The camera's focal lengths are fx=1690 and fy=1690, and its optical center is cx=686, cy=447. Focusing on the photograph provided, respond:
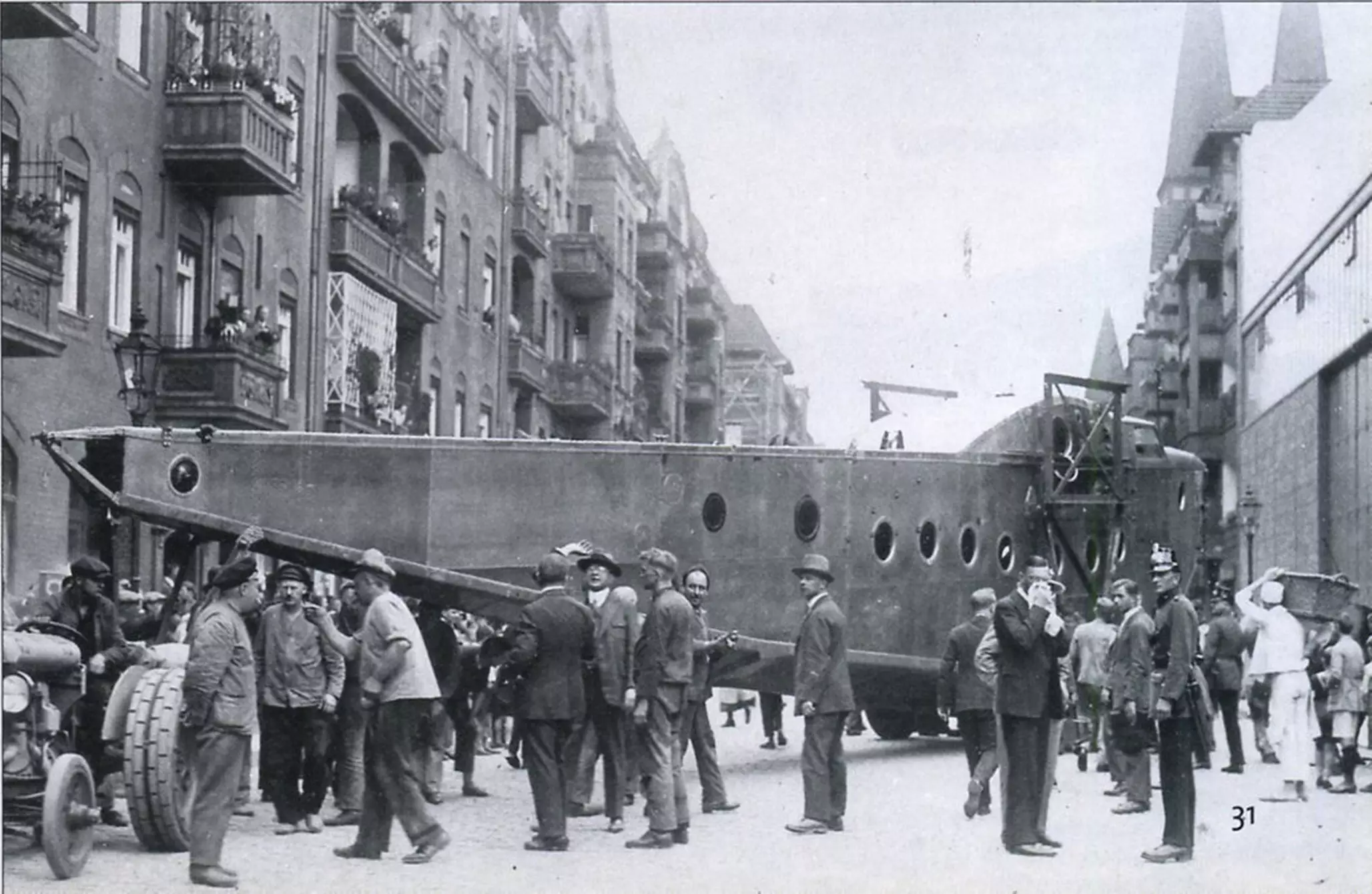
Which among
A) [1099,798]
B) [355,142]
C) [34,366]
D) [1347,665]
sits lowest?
[1099,798]

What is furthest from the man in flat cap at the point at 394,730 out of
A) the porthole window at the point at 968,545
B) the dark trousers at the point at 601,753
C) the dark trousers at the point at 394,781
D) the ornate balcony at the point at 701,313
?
the ornate balcony at the point at 701,313

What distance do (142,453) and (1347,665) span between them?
37.2 ft

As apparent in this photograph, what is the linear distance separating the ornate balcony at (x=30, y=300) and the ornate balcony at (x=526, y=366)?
2106cm

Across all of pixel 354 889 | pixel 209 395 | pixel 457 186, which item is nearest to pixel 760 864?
pixel 354 889

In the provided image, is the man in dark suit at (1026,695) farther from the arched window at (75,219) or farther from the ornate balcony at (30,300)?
the arched window at (75,219)

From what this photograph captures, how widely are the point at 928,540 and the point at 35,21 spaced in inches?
458

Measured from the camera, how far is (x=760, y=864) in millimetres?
11656

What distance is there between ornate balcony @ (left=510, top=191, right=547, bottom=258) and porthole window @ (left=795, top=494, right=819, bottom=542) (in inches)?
975

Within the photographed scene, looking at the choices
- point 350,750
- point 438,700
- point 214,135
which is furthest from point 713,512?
point 214,135

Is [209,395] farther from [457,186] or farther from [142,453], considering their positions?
[457,186]

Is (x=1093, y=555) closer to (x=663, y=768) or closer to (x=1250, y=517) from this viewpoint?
(x=1250, y=517)

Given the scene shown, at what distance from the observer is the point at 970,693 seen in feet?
49.0

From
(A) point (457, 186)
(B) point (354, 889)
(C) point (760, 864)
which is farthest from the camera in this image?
(A) point (457, 186)

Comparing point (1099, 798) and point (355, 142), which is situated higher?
point (355, 142)
